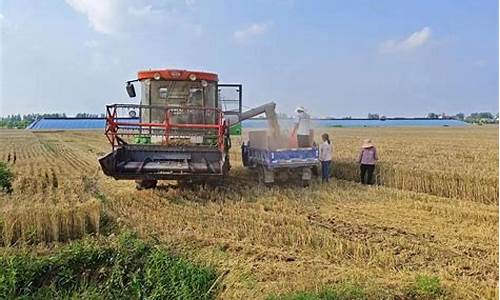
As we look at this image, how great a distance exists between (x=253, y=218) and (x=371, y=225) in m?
1.82

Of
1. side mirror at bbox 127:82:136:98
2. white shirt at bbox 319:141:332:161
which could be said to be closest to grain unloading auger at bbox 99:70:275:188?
side mirror at bbox 127:82:136:98

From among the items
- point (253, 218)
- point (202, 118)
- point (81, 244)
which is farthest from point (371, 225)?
point (202, 118)

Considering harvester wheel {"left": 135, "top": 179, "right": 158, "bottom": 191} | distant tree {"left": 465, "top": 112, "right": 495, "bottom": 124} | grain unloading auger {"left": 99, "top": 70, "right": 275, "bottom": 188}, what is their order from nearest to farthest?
grain unloading auger {"left": 99, "top": 70, "right": 275, "bottom": 188}, harvester wheel {"left": 135, "top": 179, "right": 158, "bottom": 191}, distant tree {"left": 465, "top": 112, "right": 495, "bottom": 124}

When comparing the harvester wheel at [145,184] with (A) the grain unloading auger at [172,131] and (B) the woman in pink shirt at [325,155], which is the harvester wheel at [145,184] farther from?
(B) the woman in pink shirt at [325,155]

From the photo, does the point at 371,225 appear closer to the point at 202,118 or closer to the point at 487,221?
the point at 487,221

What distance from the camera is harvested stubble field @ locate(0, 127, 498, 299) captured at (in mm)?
4816

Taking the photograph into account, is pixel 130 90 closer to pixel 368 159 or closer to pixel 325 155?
pixel 325 155

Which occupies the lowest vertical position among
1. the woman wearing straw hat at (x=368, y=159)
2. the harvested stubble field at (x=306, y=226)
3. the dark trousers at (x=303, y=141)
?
the harvested stubble field at (x=306, y=226)

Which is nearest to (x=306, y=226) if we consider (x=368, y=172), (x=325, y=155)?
(x=325, y=155)

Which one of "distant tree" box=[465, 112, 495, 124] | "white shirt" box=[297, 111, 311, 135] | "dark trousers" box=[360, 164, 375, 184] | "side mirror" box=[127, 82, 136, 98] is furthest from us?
"distant tree" box=[465, 112, 495, 124]

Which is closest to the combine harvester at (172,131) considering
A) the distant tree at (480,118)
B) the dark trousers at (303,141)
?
the dark trousers at (303,141)

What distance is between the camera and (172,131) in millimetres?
10242

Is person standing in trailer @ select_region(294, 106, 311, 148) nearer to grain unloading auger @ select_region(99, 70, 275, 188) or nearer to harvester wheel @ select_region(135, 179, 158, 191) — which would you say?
grain unloading auger @ select_region(99, 70, 275, 188)

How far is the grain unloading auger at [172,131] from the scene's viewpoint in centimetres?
913
